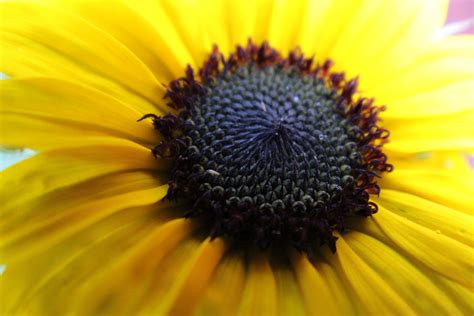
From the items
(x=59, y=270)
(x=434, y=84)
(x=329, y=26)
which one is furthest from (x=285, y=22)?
(x=59, y=270)

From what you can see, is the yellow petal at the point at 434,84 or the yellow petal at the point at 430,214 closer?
the yellow petal at the point at 430,214

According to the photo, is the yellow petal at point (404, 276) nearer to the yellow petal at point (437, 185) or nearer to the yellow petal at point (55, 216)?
the yellow petal at point (437, 185)

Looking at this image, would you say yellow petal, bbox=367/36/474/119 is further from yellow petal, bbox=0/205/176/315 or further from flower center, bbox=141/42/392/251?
yellow petal, bbox=0/205/176/315

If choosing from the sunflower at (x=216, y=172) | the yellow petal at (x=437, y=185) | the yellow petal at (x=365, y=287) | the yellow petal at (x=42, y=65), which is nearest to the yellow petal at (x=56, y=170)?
the sunflower at (x=216, y=172)

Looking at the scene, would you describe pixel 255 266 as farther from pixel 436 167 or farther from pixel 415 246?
pixel 436 167

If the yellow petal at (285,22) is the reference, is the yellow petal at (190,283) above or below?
below

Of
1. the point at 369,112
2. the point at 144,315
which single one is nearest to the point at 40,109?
the point at 144,315

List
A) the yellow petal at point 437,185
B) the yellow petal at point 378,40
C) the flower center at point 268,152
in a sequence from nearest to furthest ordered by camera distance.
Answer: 1. the flower center at point 268,152
2. the yellow petal at point 437,185
3. the yellow petal at point 378,40
